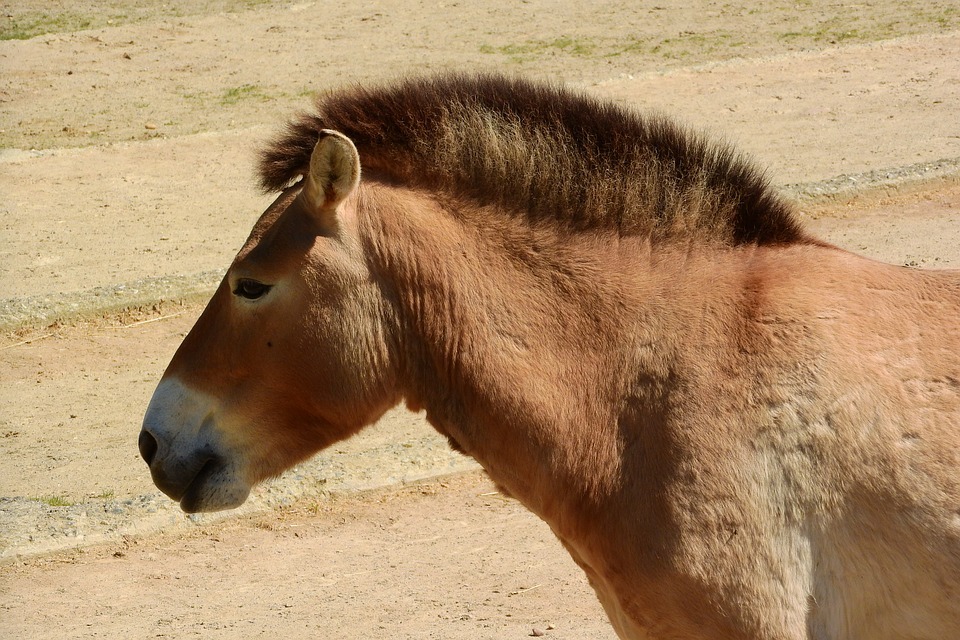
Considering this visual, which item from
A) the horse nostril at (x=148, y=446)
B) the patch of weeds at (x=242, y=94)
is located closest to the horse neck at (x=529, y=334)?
the horse nostril at (x=148, y=446)

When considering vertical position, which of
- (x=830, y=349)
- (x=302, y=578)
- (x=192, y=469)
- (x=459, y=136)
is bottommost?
(x=302, y=578)

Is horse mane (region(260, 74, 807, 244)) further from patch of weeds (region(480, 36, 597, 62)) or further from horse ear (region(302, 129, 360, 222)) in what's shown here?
patch of weeds (region(480, 36, 597, 62))

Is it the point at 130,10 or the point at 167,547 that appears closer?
the point at 167,547

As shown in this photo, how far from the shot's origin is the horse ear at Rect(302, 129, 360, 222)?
123 inches

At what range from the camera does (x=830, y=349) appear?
3.18m

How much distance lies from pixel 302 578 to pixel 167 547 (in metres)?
0.86

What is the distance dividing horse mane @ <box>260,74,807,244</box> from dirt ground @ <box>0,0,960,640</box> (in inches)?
83.7

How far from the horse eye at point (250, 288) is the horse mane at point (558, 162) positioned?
428 millimetres

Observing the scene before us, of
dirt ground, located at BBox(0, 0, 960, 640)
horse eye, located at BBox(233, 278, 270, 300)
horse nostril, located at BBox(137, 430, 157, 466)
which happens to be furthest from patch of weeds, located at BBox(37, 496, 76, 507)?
horse eye, located at BBox(233, 278, 270, 300)

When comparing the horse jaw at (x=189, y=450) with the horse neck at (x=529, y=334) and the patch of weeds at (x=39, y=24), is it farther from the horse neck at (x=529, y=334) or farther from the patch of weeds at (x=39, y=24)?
the patch of weeds at (x=39, y=24)

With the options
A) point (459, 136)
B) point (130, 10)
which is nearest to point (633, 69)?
point (130, 10)

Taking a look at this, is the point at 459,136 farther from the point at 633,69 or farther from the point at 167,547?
the point at 633,69

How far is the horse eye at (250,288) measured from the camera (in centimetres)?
338

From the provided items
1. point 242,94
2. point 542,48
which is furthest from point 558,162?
point 542,48
